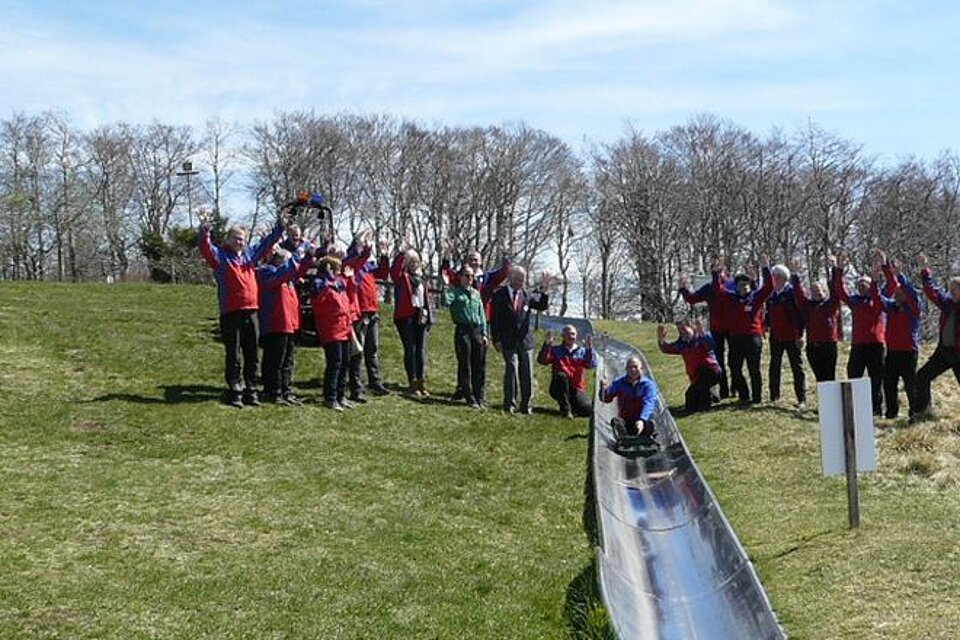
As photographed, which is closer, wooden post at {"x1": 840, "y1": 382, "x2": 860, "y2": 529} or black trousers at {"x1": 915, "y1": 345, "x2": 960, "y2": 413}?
wooden post at {"x1": 840, "y1": 382, "x2": 860, "y2": 529}

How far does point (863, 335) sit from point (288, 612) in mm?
9723

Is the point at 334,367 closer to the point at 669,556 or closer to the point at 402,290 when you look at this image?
the point at 402,290

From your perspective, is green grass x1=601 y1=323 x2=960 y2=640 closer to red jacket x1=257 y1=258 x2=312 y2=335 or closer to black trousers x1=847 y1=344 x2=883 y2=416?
black trousers x1=847 y1=344 x2=883 y2=416

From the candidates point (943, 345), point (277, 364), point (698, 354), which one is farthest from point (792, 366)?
point (277, 364)

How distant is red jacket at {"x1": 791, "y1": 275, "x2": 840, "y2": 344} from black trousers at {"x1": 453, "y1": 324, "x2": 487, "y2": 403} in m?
4.54

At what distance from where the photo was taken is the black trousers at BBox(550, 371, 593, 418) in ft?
46.5

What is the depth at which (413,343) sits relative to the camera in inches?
553

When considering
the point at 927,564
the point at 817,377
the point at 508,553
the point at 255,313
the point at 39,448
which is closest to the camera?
the point at 927,564

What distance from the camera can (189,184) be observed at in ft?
200

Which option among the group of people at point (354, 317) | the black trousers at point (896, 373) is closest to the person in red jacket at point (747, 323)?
the black trousers at point (896, 373)

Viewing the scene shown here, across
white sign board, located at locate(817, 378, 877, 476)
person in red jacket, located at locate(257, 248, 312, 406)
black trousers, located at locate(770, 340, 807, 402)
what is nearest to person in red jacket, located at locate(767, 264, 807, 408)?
black trousers, located at locate(770, 340, 807, 402)

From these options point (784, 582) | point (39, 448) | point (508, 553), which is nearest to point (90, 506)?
point (39, 448)

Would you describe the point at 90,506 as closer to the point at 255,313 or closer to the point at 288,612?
the point at 288,612

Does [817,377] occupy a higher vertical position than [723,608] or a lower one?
higher
